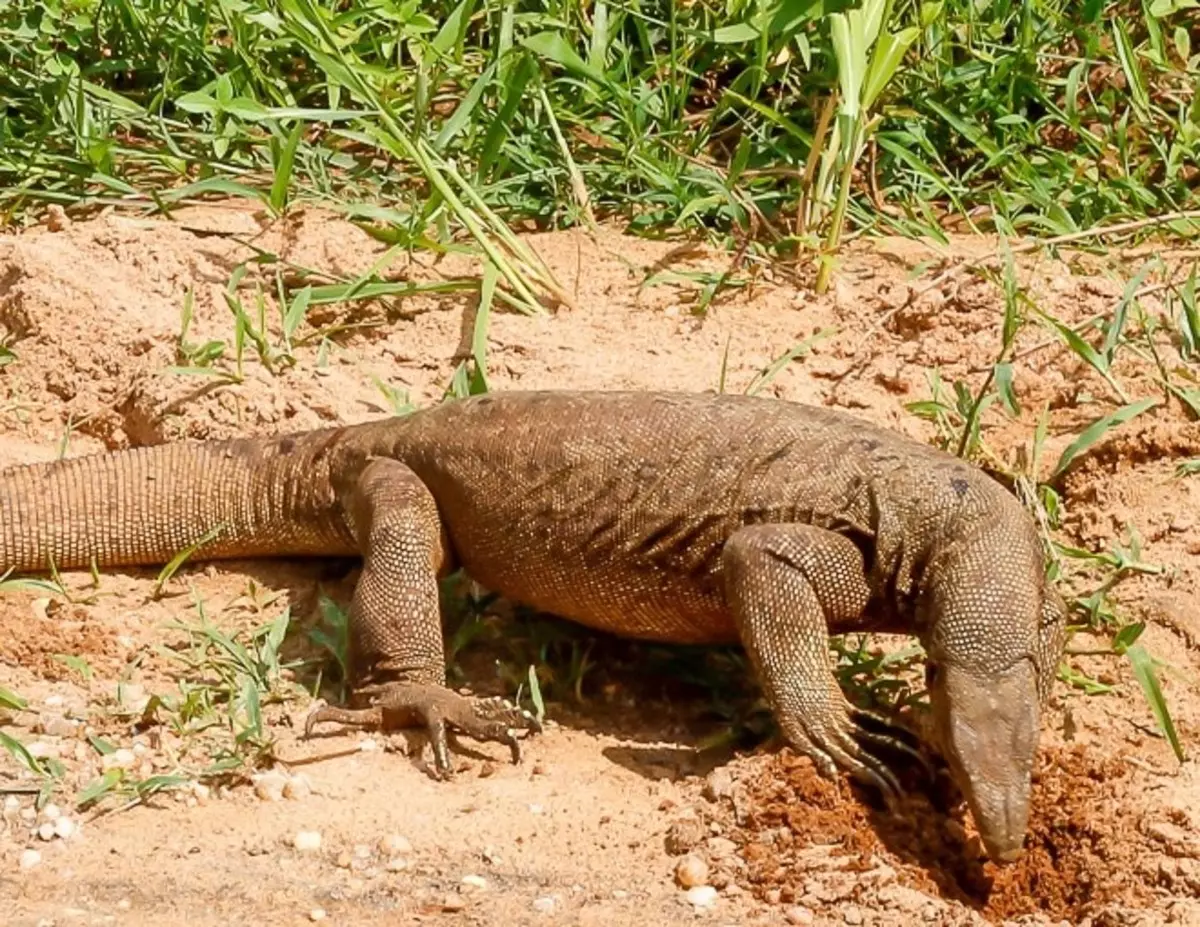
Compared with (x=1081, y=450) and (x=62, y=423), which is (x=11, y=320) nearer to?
(x=62, y=423)

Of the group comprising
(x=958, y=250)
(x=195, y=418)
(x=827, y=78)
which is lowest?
(x=195, y=418)

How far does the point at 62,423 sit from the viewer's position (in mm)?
7184

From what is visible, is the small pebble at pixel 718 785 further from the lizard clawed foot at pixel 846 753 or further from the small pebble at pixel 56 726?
the small pebble at pixel 56 726

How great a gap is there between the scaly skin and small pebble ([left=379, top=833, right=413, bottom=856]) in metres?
0.44

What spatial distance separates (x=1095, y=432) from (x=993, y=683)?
1.58 meters

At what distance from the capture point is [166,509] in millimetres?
6398

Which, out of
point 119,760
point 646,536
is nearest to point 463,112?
point 646,536

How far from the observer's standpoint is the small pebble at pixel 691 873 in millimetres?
4922

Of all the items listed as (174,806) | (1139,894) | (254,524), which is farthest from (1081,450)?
(174,806)

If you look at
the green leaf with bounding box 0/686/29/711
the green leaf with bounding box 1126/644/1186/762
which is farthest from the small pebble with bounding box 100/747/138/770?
the green leaf with bounding box 1126/644/1186/762

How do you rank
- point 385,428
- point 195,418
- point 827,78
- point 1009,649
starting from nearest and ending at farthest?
point 1009,649
point 385,428
point 195,418
point 827,78

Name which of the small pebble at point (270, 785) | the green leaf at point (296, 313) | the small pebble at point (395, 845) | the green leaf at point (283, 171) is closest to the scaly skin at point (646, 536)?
the small pebble at point (270, 785)

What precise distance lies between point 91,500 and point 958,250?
10.6 feet

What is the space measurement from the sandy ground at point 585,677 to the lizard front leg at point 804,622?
0.10 metres
